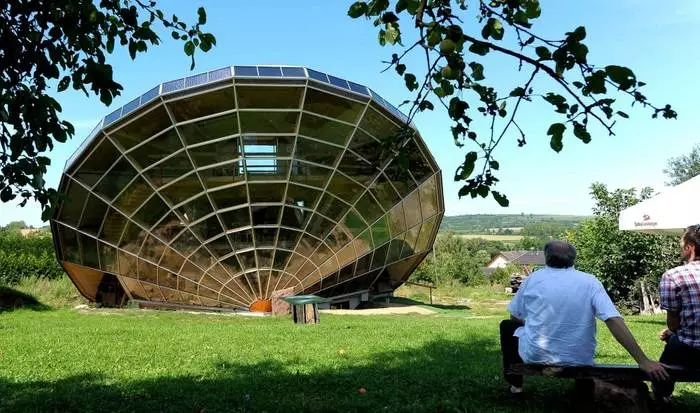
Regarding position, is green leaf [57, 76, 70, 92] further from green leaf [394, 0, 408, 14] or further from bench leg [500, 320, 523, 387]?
bench leg [500, 320, 523, 387]

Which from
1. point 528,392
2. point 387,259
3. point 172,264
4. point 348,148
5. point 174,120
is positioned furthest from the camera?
point 387,259

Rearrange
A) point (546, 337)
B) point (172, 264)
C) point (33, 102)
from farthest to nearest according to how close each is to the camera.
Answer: point (172, 264), point (546, 337), point (33, 102)

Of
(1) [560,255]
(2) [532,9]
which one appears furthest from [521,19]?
(1) [560,255]

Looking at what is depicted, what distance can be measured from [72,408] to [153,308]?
17.5 meters

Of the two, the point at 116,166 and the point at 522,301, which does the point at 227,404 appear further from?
the point at 116,166

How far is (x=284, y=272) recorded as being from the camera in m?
21.5

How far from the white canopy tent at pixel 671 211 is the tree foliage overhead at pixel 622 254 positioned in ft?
32.9

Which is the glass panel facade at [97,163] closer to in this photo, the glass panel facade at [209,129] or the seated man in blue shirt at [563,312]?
the glass panel facade at [209,129]

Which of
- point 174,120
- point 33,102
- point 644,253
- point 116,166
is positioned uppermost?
point 174,120

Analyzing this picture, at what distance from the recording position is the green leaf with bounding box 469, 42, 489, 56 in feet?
11.3

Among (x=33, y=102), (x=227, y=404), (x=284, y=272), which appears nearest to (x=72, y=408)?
(x=227, y=404)

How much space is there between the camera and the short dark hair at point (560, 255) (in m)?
4.68

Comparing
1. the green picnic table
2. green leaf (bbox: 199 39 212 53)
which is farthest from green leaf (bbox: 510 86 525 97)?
the green picnic table

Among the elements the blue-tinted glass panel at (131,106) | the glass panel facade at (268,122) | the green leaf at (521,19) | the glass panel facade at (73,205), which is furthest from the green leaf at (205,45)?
the glass panel facade at (73,205)
